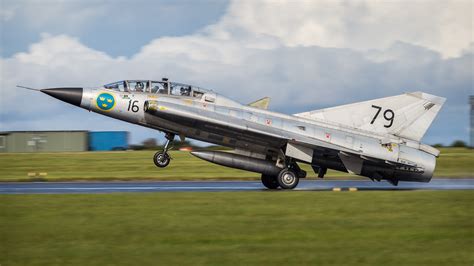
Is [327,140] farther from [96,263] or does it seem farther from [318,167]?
[96,263]

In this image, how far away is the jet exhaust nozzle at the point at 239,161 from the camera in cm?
2105

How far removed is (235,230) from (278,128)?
9.43 m

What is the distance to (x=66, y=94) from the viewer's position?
21594mm

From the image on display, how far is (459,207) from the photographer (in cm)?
1631

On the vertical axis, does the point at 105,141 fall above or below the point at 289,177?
below

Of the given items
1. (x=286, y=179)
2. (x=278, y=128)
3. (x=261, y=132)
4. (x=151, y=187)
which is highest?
(x=278, y=128)

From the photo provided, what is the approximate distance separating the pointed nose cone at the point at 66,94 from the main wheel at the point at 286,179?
23.2 ft

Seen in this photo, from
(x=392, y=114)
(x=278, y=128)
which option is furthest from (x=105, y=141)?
(x=392, y=114)

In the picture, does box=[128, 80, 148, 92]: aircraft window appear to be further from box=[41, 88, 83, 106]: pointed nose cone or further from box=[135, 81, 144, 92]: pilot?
box=[41, 88, 83, 106]: pointed nose cone

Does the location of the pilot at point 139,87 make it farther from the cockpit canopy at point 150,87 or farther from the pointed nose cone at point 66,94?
the pointed nose cone at point 66,94

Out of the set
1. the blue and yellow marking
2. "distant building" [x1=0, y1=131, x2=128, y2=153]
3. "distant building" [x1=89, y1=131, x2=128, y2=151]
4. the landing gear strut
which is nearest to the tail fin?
the landing gear strut

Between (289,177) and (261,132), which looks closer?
(261,132)

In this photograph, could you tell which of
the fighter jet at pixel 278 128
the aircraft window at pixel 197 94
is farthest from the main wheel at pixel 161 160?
the aircraft window at pixel 197 94

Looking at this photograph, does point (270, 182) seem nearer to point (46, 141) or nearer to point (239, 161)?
point (239, 161)
